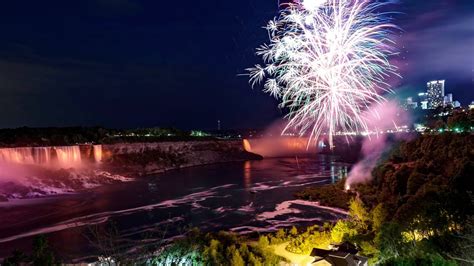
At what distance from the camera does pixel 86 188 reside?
119 feet

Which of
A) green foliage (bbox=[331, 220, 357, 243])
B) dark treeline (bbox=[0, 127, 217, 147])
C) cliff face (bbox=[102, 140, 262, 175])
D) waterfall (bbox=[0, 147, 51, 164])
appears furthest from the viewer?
cliff face (bbox=[102, 140, 262, 175])

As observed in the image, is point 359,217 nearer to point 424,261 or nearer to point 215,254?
point 215,254

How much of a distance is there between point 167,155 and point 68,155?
16.9 m

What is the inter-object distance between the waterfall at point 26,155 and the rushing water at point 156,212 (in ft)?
31.2

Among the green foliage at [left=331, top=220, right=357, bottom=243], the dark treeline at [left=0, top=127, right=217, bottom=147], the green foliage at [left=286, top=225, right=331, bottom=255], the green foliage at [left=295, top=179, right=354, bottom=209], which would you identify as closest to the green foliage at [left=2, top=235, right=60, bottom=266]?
the green foliage at [left=286, top=225, right=331, bottom=255]

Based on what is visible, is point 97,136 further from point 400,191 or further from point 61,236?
point 400,191

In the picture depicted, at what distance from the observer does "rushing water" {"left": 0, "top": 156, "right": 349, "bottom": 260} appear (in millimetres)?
18906

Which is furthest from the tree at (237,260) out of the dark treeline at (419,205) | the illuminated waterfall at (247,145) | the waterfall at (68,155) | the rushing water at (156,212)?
the illuminated waterfall at (247,145)

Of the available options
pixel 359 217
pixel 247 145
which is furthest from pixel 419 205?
pixel 247 145

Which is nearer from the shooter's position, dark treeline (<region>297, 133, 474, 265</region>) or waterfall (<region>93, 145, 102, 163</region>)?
dark treeline (<region>297, 133, 474, 265</region>)

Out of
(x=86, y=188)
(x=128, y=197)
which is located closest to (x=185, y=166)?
(x=86, y=188)

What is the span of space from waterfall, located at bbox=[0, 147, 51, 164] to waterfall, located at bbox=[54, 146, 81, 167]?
3.62 ft

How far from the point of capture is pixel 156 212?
24297 mm

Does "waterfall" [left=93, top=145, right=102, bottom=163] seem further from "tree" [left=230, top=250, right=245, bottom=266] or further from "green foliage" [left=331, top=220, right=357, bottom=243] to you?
"tree" [left=230, top=250, right=245, bottom=266]
